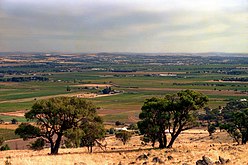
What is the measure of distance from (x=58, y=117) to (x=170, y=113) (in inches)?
589

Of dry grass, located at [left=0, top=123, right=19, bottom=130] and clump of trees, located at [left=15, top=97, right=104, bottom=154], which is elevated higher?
clump of trees, located at [left=15, top=97, right=104, bottom=154]

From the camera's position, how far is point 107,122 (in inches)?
4951

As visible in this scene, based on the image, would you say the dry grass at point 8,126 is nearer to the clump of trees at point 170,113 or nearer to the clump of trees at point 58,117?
the clump of trees at point 58,117

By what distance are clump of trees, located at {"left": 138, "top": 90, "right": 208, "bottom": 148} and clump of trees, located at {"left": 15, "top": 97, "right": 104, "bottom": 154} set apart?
7.47 m

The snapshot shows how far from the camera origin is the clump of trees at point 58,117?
145 ft

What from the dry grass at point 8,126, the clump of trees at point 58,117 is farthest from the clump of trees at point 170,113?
the dry grass at point 8,126

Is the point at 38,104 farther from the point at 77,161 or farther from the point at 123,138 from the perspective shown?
the point at 123,138

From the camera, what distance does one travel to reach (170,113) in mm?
49625

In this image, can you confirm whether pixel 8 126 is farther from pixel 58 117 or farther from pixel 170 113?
pixel 170 113

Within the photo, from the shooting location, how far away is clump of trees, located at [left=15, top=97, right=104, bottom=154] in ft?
145

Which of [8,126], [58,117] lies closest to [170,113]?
[58,117]

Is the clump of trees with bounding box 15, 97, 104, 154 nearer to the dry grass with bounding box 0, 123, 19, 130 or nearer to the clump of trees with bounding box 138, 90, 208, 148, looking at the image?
the clump of trees with bounding box 138, 90, 208, 148

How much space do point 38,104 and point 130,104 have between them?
12431cm

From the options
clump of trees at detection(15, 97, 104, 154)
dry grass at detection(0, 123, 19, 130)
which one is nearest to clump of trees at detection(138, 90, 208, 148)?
clump of trees at detection(15, 97, 104, 154)
